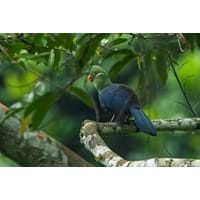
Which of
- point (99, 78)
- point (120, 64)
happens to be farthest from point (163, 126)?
point (120, 64)

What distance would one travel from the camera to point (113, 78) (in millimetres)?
1909

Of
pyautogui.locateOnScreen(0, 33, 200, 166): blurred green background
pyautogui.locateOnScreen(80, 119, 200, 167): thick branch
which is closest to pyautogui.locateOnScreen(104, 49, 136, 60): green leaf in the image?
pyautogui.locateOnScreen(0, 33, 200, 166): blurred green background

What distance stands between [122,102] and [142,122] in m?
0.10

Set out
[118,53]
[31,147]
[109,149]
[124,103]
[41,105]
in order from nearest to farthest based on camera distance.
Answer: [41,105]
[118,53]
[31,147]
[109,149]
[124,103]

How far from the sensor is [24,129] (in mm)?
1665

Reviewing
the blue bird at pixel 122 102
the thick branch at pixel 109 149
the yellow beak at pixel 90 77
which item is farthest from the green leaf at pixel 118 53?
the thick branch at pixel 109 149

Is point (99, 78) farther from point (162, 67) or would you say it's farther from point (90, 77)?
point (162, 67)

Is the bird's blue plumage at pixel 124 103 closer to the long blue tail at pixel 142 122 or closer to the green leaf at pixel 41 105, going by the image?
the long blue tail at pixel 142 122

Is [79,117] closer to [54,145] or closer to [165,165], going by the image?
[54,145]

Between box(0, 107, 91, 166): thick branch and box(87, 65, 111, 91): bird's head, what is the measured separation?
9.9 inches

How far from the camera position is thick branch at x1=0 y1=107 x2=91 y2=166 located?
5.51 feet

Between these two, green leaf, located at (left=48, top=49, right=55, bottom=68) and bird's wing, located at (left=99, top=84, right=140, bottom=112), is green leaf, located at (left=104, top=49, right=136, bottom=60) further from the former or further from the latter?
bird's wing, located at (left=99, top=84, right=140, bottom=112)
